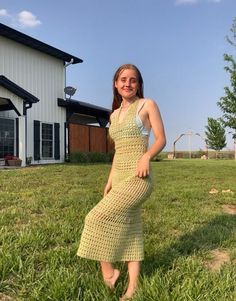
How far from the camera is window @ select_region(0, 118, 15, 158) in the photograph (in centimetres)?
1673

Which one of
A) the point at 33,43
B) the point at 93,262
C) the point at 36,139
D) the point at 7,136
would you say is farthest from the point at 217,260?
the point at 33,43

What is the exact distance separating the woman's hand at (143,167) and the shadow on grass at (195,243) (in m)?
0.89

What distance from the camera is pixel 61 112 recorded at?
20281 mm

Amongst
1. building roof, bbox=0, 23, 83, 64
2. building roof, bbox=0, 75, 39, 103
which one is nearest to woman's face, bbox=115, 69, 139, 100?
building roof, bbox=0, 75, 39, 103

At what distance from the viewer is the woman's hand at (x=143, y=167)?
2.86 metres

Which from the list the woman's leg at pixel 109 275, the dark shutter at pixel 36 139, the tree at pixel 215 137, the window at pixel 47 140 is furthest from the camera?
the tree at pixel 215 137

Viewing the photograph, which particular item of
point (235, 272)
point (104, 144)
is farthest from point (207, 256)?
point (104, 144)

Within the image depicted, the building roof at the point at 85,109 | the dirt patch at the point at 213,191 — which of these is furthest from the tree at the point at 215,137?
the dirt patch at the point at 213,191

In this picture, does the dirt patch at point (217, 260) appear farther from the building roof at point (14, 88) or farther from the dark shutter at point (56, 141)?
the dark shutter at point (56, 141)

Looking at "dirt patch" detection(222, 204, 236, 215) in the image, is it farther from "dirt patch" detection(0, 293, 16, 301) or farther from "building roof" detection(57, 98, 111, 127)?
"building roof" detection(57, 98, 111, 127)

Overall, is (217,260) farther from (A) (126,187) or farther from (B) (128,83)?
(B) (128,83)

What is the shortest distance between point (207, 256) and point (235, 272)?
53 cm

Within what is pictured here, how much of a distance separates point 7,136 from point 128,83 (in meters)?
14.6

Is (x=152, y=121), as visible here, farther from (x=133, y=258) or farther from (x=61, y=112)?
(x=61, y=112)
